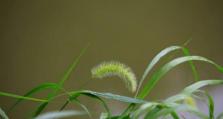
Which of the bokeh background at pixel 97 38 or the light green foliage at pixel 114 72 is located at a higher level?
the light green foliage at pixel 114 72

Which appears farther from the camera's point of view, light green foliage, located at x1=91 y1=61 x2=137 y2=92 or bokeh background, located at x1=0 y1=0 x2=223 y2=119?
bokeh background, located at x1=0 y1=0 x2=223 y2=119

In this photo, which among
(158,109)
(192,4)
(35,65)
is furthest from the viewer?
(192,4)

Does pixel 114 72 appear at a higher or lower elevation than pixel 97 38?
higher

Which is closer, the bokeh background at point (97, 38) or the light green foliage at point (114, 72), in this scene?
the light green foliage at point (114, 72)

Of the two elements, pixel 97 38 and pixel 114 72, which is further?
pixel 97 38

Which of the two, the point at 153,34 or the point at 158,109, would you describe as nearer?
the point at 158,109

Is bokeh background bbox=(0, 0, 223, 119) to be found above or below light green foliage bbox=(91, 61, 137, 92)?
below

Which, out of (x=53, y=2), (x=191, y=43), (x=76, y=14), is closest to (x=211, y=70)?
(x=191, y=43)

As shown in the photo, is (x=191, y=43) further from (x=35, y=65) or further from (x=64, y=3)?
(x=35, y=65)
